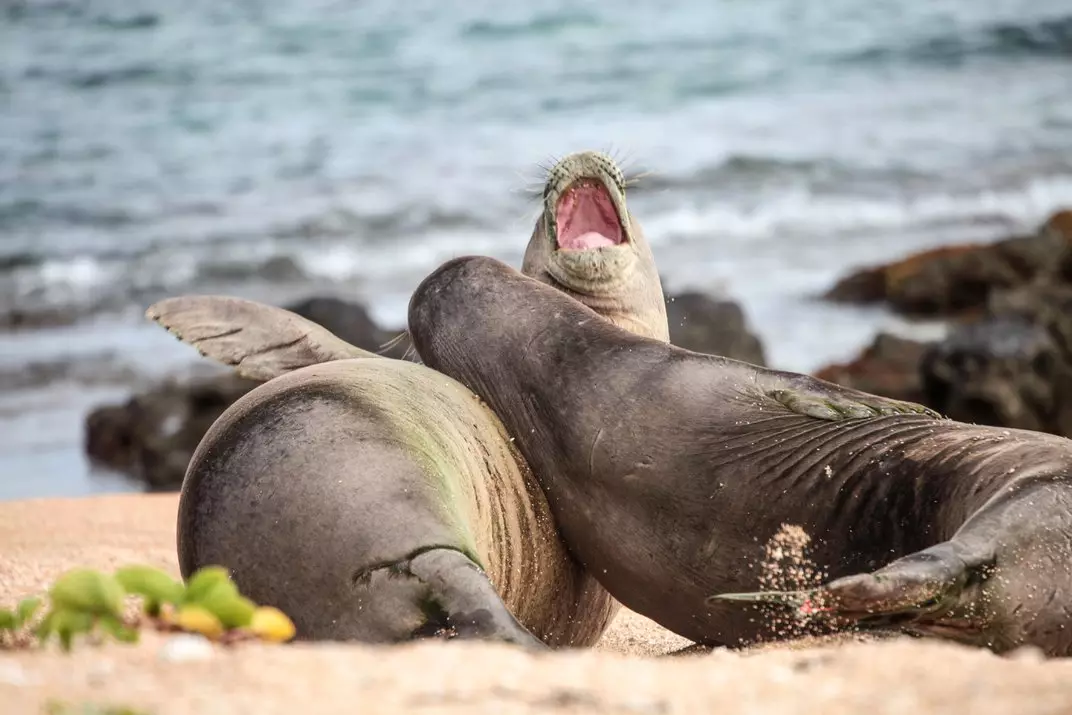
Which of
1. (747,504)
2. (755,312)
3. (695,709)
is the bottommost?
(755,312)

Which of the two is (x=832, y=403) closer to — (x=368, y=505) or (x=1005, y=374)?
(x=368, y=505)

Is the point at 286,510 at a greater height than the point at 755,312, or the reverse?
the point at 286,510

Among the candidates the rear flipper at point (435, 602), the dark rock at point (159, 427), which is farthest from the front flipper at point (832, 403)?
the dark rock at point (159, 427)

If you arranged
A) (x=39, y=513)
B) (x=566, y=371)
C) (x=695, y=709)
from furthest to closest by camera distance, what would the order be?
(x=39, y=513), (x=566, y=371), (x=695, y=709)

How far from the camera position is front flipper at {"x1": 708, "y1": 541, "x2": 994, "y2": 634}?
10.3ft

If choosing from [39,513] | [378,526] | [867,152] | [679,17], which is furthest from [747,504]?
[679,17]

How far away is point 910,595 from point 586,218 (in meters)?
2.50

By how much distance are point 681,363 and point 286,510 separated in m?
1.23

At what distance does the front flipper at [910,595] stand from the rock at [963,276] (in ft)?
39.4

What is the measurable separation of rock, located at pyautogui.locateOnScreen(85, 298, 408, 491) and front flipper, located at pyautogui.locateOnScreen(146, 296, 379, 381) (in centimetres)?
507

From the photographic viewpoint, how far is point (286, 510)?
3.71 meters

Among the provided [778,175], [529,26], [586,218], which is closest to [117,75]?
[529,26]

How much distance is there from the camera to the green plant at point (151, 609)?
2.60 meters

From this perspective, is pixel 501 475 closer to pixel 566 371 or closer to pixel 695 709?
pixel 566 371
